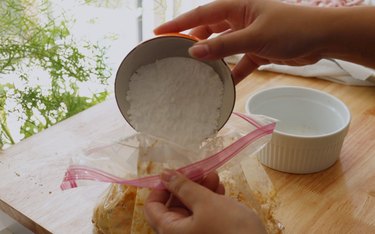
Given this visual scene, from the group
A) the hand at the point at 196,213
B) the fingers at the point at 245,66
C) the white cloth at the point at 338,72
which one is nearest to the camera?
the hand at the point at 196,213

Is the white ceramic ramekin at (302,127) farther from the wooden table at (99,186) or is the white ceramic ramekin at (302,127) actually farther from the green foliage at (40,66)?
the green foliage at (40,66)

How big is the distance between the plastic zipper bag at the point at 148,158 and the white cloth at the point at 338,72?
0.51 meters

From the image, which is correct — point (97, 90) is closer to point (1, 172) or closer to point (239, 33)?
point (1, 172)

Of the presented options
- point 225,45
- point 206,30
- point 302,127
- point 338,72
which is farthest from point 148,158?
point 338,72

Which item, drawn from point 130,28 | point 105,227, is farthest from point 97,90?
point 105,227

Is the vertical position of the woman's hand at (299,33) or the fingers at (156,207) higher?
the woman's hand at (299,33)

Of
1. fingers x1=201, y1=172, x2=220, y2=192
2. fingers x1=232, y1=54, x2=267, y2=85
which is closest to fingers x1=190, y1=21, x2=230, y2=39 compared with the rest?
fingers x1=232, y1=54, x2=267, y2=85

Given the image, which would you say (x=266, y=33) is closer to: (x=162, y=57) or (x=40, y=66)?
(x=162, y=57)

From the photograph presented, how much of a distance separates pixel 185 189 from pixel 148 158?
81 millimetres

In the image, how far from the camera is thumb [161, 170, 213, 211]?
453mm

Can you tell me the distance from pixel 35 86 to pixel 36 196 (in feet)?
0.73

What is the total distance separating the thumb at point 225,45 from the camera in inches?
19.1

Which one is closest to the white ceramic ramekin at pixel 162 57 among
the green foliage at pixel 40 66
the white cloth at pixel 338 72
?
the green foliage at pixel 40 66

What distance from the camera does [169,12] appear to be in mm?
1168
